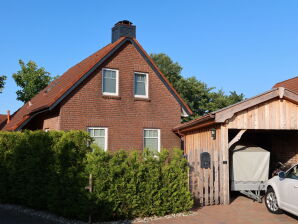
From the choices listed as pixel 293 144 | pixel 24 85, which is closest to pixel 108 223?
pixel 293 144

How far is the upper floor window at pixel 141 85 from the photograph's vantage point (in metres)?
18.2

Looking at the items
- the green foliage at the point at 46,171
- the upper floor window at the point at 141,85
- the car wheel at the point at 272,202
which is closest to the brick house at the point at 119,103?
the upper floor window at the point at 141,85

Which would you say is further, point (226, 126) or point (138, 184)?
point (226, 126)

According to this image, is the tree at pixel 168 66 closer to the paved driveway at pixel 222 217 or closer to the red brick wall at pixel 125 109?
the red brick wall at pixel 125 109

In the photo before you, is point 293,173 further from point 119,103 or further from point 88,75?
point 88,75

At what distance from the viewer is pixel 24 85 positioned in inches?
1399

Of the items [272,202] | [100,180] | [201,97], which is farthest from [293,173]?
[201,97]

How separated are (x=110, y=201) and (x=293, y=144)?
8.71 m

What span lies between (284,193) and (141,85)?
35.9 ft

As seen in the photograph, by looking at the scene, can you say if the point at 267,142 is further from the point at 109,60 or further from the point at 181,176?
the point at 109,60

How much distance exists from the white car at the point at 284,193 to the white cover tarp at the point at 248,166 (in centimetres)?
173

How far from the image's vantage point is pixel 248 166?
38.5 ft

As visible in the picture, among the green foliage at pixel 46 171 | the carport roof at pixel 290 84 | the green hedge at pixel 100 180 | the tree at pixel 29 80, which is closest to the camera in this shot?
the green hedge at pixel 100 180

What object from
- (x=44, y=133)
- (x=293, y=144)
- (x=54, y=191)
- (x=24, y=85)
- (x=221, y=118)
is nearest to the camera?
(x=54, y=191)
